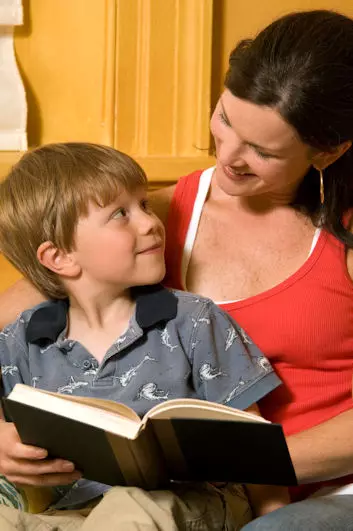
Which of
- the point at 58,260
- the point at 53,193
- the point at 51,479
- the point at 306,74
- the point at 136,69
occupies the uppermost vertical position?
the point at 306,74

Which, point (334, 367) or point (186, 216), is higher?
point (186, 216)

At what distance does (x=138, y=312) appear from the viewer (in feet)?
5.05

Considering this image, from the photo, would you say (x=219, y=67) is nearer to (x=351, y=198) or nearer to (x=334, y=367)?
(x=351, y=198)

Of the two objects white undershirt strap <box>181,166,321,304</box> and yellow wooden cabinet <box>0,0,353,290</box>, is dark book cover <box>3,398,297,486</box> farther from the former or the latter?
yellow wooden cabinet <box>0,0,353,290</box>

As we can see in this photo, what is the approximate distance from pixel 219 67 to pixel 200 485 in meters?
1.09

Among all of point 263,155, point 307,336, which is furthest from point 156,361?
point 263,155

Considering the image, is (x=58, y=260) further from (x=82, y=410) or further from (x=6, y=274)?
(x=6, y=274)

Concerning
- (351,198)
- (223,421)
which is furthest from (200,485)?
(351,198)

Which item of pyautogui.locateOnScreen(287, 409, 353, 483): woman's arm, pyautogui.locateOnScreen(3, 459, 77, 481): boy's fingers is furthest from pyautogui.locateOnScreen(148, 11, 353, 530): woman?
pyautogui.locateOnScreen(3, 459, 77, 481): boy's fingers

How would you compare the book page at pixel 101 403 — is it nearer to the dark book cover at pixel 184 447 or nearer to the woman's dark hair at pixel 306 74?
the dark book cover at pixel 184 447

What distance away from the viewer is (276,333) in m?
1.61

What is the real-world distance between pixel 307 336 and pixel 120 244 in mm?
398

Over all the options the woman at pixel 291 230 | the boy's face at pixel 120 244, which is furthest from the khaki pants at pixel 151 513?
the boy's face at pixel 120 244

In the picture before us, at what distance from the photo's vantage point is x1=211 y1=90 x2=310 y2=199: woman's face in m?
1.50
